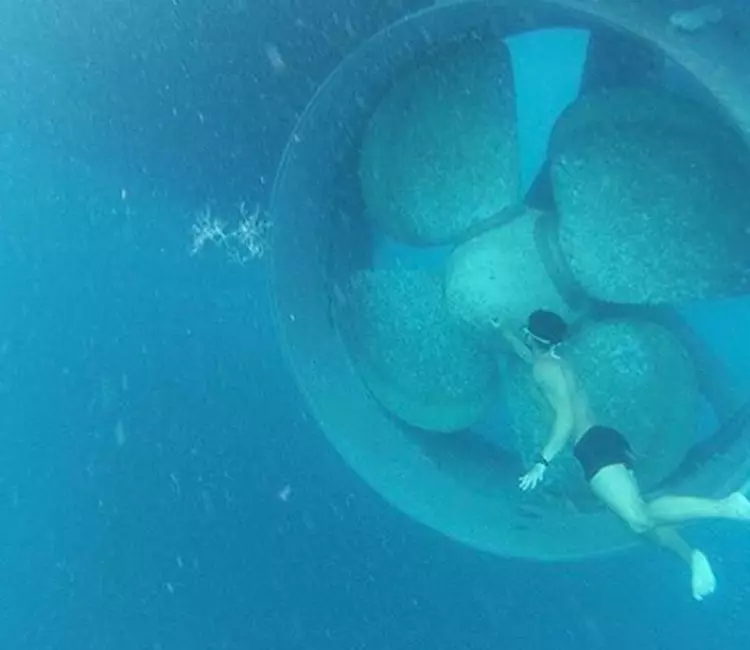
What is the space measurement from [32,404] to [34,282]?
1.27ft

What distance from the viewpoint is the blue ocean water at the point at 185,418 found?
110 inches

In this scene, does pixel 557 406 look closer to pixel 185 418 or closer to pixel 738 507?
pixel 738 507

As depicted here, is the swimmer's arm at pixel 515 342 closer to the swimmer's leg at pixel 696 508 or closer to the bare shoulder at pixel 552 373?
the bare shoulder at pixel 552 373

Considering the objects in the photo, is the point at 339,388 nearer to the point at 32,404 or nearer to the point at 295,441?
the point at 295,441

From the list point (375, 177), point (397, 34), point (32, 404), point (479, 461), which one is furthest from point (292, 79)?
point (479, 461)

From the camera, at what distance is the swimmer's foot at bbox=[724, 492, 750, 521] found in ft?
8.26

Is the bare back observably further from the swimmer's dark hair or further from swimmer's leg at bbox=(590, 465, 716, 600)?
swimmer's leg at bbox=(590, 465, 716, 600)

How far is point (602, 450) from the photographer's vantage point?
114 inches

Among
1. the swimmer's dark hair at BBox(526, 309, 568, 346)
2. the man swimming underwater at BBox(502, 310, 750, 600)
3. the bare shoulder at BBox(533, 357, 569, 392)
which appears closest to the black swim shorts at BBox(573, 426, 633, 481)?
the man swimming underwater at BBox(502, 310, 750, 600)

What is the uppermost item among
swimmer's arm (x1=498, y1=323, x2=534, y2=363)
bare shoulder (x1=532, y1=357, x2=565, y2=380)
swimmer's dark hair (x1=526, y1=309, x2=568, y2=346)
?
swimmer's dark hair (x1=526, y1=309, x2=568, y2=346)

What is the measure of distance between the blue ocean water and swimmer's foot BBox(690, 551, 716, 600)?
80 millimetres

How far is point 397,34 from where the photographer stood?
2.64 meters

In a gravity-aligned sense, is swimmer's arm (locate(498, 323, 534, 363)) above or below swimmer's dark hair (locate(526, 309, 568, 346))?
below

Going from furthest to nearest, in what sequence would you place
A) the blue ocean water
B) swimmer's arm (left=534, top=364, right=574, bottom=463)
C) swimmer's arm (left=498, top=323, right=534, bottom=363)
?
swimmer's arm (left=498, top=323, right=534, bottom=363) → swimmer's arm (left=534, top=364, right=574, bottom=463) → the blue ocean water
